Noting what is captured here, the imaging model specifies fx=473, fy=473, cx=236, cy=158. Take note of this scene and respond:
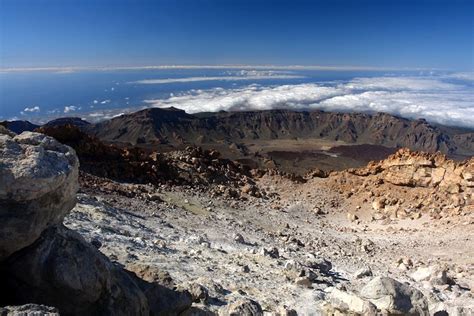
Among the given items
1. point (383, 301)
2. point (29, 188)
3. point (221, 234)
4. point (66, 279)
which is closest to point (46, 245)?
point (66, 279)

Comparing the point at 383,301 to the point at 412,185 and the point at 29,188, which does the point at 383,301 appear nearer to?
the point at 29,188

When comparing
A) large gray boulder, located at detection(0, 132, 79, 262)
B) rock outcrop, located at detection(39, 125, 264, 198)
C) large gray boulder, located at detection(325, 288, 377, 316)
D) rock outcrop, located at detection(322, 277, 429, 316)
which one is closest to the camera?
large gray boulder, located at detection(0, 132, 79, 262)

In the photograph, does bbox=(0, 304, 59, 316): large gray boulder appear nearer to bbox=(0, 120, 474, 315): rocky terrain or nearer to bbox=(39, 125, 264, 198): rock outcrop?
bbox=(0, 120, 474, 315): rocky terrain

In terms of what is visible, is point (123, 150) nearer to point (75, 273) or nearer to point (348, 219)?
point (348, 219)

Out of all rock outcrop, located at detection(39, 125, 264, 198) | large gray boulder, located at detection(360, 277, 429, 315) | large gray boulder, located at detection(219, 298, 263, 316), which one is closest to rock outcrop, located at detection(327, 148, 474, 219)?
rock outcrop, located at detection(39, 125, 264, 198)

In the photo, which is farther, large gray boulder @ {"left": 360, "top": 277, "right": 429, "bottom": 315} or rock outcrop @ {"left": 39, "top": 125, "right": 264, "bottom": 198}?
rock outcrop @ {"left": 39, "top": 125, "right": 264, "bottom": 198}

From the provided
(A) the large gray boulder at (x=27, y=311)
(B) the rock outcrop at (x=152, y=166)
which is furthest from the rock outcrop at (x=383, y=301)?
(B) the rock outcrop at (x=152, y=166)

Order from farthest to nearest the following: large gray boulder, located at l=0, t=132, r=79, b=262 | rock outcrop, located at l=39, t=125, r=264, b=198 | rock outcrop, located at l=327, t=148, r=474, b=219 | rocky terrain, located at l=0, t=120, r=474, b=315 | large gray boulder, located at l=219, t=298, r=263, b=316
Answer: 1. rock outcrop, located at l=39, t=125, r=264, b=198
2. rock outcrop, located at l=327, t=148, r=474, b=219
3. large gray boulder, located at l=219, t=298, r=263, b=316
4. rocky terrain, located at l=0, t=120, r=474, b=315
5. large gray boulder, located at l=0, t=132, r=79, b=262
